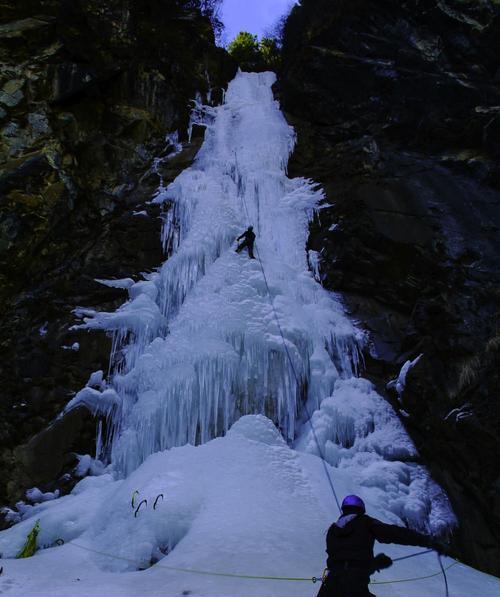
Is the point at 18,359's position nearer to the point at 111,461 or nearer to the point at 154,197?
the point at 111,461

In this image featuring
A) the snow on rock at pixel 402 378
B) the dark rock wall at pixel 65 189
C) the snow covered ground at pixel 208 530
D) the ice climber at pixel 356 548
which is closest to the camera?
the ice climber at pixel 356 548

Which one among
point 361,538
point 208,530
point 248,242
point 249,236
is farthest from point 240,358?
point 361,538

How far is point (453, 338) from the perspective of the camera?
759cm

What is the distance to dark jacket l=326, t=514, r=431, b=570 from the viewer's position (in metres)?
3.01

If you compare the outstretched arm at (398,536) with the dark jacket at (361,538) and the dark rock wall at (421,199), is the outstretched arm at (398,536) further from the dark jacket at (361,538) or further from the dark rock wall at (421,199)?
the dark rock wall at (421,199)

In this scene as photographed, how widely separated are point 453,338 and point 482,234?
2.66 m

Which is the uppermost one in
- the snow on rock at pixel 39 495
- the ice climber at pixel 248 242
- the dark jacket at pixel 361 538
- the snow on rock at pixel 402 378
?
the ice climber at pixel 248 242

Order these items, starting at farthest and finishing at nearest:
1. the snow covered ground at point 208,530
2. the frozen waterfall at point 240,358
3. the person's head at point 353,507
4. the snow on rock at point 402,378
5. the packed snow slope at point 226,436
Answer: the snow on rock at point 402,378 → the frozen waterfall at point 240,358 → the packed snow slope at point 226,436 → the snow covered ground at point 208,530 → the person's head at point 353,507

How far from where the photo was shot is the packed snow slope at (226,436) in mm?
4547

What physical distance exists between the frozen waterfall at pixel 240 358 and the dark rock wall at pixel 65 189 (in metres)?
0.47

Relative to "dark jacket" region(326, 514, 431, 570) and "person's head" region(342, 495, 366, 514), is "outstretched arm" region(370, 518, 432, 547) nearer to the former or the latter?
"dark jacket" region(326, 514, 431, 570)

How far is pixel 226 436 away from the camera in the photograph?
22.5ft

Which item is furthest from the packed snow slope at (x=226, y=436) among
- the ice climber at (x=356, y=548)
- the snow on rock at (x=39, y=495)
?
the ice climber at (x=356, y=548)

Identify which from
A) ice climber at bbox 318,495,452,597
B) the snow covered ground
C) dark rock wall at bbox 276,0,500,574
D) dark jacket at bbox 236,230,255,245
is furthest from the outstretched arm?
dark jacket at bbox 236,230,255,245
